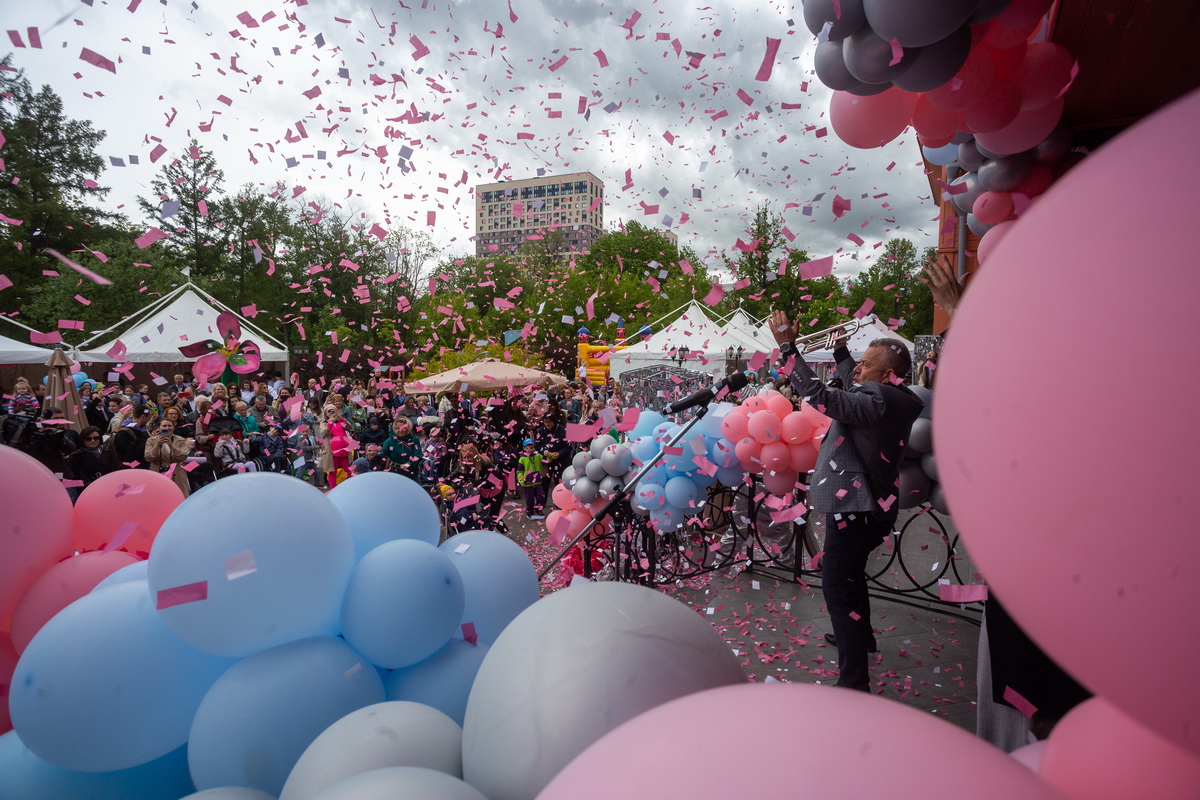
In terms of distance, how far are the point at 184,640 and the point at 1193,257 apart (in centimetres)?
215

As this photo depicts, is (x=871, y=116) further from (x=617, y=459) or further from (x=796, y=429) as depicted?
(x=617, y=459)

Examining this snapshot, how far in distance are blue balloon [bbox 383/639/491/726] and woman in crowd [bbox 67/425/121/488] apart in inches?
246

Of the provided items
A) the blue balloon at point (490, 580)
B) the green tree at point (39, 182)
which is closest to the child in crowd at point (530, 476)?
the blue balloon at point (490, 580)

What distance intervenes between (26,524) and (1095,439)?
281 centimetres

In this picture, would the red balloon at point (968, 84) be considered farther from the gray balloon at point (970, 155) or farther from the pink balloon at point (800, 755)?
the pink balloon at point (800, 755)

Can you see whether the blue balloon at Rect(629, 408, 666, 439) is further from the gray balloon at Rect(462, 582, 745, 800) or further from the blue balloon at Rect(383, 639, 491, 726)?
the gray balloon at Rect(462, 582, 745, 800)

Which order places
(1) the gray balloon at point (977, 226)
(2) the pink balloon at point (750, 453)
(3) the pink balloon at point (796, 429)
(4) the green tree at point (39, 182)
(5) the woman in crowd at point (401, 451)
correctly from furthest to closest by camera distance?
(4) the green tree at point (39, 182)
(5) the woman in crowd at point (401, 451)
(2) the pink balloon at point (750, 453)
(3) the pink balloon at point (796, 429)
(1) the gray balloon at point (977, 226)

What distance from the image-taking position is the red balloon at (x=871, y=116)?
2.65 m

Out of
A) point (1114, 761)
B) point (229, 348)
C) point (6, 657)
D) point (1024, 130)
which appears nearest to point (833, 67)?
point (1024, 130)

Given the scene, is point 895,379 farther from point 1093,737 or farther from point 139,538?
point 139,538

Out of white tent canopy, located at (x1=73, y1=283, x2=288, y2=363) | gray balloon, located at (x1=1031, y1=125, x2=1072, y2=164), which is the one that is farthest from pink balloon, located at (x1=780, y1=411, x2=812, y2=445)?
white tent canopy, located at (x1=73, y1=283, x2=288, y2=363)

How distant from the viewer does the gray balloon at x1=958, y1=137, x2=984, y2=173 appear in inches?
135

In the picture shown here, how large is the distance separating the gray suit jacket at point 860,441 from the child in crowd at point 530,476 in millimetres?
5556

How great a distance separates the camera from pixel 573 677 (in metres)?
1.12
